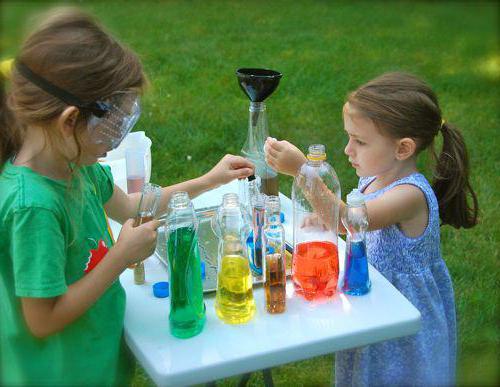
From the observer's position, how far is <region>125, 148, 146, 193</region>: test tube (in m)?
1.94

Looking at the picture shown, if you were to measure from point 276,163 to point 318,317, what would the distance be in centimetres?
57

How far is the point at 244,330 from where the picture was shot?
1.25 m

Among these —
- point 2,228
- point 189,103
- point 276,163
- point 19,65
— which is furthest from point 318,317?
point 189,103

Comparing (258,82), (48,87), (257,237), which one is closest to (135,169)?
(258,82)

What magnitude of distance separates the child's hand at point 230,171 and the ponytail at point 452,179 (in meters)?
0.60

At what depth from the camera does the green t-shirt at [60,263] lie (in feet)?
3.74

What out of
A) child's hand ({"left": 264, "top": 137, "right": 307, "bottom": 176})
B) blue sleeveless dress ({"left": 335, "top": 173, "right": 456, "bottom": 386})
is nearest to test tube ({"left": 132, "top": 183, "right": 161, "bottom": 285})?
child's hand ({"left": 264, "top": 137, "right": 307, "bottom": 176})

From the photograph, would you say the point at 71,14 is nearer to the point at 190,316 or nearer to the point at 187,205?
the point at 187,205

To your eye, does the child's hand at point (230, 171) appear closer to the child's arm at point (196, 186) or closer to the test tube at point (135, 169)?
the child's arm at point (196, 186)

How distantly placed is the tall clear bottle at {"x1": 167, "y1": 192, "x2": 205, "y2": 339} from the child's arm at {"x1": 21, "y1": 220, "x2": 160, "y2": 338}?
0.29 feet

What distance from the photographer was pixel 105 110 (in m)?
1.25

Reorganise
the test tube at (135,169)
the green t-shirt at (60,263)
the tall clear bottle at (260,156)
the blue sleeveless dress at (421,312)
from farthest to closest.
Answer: the test tube at (135,169), the tall clear bottle at (260,156), the blue sleeveless dress at (421,312), the green t-shirt at (60,263)

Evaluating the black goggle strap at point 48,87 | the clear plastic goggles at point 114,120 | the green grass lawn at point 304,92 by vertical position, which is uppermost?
the black goggle strap at point 48,87

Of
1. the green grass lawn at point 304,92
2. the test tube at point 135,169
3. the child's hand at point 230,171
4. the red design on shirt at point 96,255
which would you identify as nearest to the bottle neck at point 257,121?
the child's hand at point 230,171
